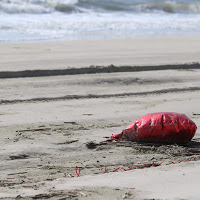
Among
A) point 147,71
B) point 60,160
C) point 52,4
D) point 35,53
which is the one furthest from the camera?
point 52,4

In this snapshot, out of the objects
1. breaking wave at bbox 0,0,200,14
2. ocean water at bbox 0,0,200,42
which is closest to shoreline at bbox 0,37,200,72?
ocean water at bbox 0,0,200,42

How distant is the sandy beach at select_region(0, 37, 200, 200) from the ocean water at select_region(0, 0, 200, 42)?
2.86m

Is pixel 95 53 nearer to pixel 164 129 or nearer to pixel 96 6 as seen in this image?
pixel 164 129

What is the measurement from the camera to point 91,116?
4.65 m

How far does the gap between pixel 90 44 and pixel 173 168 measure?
23.2 feet

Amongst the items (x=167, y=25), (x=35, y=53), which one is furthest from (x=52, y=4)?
(x=35, y=53)

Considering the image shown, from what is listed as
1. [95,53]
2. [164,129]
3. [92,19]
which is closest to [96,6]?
[92,19]

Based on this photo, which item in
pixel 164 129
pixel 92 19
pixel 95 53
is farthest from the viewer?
pixel 92 19

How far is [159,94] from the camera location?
5.82m

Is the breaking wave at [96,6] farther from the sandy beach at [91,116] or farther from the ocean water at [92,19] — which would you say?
the sandy beach at [91,116]

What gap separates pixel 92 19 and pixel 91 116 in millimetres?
12041

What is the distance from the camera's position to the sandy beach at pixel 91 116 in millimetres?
2727

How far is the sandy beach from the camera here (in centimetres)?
273

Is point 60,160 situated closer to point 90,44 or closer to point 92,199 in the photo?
point 92,199
